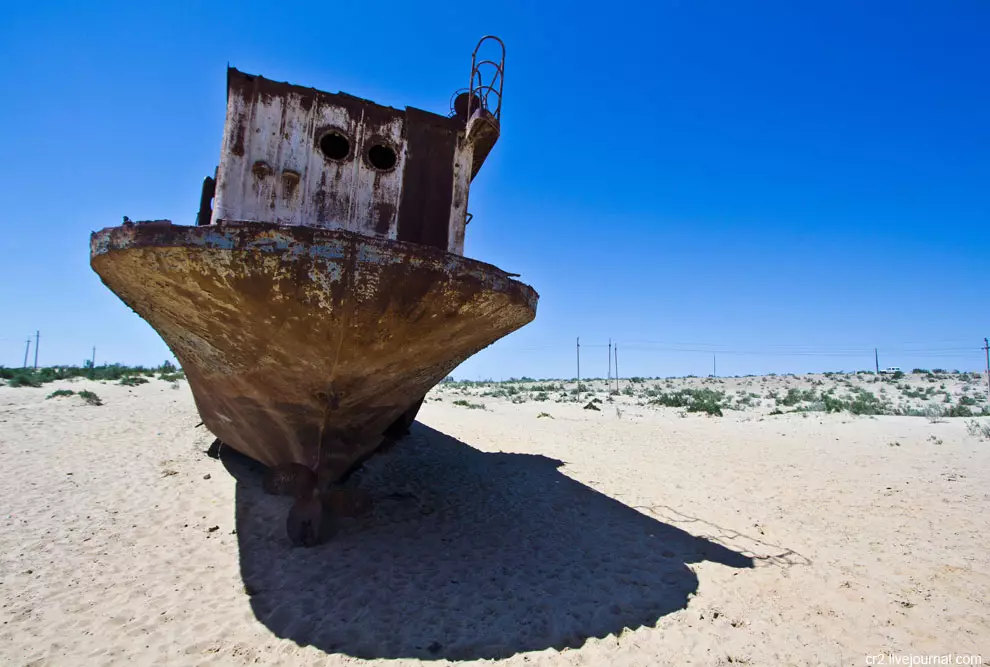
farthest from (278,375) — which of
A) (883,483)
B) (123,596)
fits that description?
(883,483)

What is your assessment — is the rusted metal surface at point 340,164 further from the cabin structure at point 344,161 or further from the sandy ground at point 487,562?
the sandy ground at point 487,562

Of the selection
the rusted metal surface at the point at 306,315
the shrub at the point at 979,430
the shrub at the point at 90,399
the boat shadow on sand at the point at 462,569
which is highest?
the rusted metal surface at the point at 306,315

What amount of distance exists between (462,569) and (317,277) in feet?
9.27

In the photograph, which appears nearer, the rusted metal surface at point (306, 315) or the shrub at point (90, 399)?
the rusted metal surface at point (306, 315)

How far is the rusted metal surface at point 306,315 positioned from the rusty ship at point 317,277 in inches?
0.5

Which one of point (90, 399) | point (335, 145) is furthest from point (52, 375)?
point (335, 145)

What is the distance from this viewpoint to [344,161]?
17.5ft

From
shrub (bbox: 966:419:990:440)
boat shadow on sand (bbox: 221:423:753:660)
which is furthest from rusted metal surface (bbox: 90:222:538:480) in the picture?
shrub (bbox: 966:419:990:440)

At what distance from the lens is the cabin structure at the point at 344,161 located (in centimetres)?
504

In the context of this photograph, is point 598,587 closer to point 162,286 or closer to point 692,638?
point 692,638

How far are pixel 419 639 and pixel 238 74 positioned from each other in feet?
16.8

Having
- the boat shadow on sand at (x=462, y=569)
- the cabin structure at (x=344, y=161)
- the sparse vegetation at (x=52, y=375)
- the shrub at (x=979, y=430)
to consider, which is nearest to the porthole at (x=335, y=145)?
the cabin structure at (x=344, y=161)

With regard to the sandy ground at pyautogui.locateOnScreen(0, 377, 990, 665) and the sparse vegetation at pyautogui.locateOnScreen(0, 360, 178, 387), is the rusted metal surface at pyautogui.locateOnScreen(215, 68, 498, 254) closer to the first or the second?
the sandy ground at pyautogui.locateOnScreen(0, 377, 990, 665)

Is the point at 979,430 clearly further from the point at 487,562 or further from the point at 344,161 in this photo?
the point at 344,161
